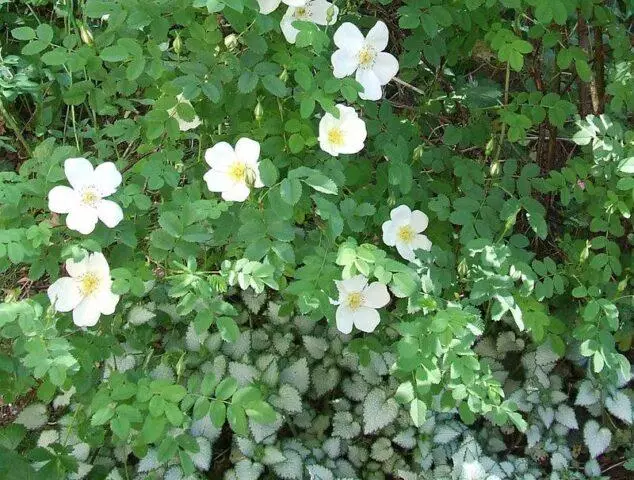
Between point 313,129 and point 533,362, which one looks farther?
point 533,362

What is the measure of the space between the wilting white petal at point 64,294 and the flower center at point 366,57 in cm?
77

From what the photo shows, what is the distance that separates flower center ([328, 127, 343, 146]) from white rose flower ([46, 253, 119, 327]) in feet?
1.77

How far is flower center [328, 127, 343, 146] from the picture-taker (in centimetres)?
162

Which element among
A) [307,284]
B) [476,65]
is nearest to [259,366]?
[307,284]

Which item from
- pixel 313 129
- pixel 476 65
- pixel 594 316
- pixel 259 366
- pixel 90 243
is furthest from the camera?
pixel 476 65

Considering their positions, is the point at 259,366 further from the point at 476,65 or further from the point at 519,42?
the point at 476,65

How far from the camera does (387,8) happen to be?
2.19 m

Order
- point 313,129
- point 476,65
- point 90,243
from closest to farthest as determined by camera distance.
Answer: point 90,243
point 313,129
point 476,65

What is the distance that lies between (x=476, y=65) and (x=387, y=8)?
1.65 ft

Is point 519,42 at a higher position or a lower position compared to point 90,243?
higher

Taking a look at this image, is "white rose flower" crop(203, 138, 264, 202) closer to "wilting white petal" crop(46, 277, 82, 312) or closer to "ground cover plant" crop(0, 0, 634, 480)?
"ground cover plant" crop(0, 0, 634, 480)

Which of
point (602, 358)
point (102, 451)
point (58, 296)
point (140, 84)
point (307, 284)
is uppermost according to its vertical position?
point (140, 84)

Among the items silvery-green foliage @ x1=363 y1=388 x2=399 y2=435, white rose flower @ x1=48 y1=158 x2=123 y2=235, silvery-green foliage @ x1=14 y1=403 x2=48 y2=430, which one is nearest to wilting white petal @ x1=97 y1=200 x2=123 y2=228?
white rose flower @ x1=48 y1=158 x2=123 y2=235

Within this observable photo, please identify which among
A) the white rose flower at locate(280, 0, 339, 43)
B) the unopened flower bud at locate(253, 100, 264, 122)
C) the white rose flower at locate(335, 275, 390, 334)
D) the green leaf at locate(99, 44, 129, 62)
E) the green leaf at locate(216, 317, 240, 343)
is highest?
the white rose flower at locate(280, 0, 339, 43)
